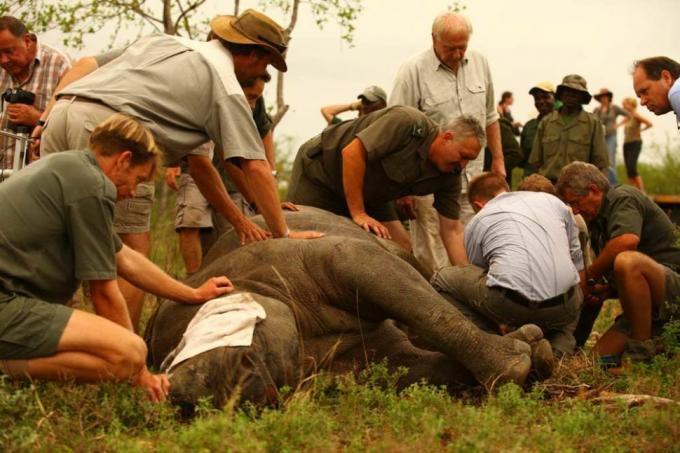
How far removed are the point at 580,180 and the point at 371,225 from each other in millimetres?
1404

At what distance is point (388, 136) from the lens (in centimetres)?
809

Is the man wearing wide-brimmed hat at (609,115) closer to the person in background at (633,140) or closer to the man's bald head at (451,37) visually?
the person in background at (633,140)

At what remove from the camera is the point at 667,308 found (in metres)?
7.76

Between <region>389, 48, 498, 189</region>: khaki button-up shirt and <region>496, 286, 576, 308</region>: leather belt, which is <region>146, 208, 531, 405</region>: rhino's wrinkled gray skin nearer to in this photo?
<region>496, 286, 576, 308</region>: leather belt

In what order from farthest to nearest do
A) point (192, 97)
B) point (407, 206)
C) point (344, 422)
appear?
point (407, 206), point (192, 97), point (344, 422)

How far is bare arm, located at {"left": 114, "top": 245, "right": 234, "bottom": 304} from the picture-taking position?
638 cm

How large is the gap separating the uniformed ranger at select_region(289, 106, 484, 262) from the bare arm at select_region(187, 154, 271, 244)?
897 mm

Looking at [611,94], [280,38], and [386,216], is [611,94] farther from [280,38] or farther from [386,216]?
[280,38]

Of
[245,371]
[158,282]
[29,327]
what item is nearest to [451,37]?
[158,282]

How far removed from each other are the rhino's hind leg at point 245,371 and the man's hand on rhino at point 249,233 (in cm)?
114

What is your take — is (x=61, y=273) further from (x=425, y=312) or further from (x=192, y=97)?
(x=425, y=312)

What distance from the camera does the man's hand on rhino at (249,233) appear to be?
7316 millimetres

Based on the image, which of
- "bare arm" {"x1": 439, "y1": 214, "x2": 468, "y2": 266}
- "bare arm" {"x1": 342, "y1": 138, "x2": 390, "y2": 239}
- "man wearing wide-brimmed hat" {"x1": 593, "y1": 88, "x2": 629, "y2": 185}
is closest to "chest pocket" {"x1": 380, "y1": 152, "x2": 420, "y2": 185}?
"bare arm" {"x1": 342, "y1": 138, "x2": 390, "y2": 239}

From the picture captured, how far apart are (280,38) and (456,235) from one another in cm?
245
